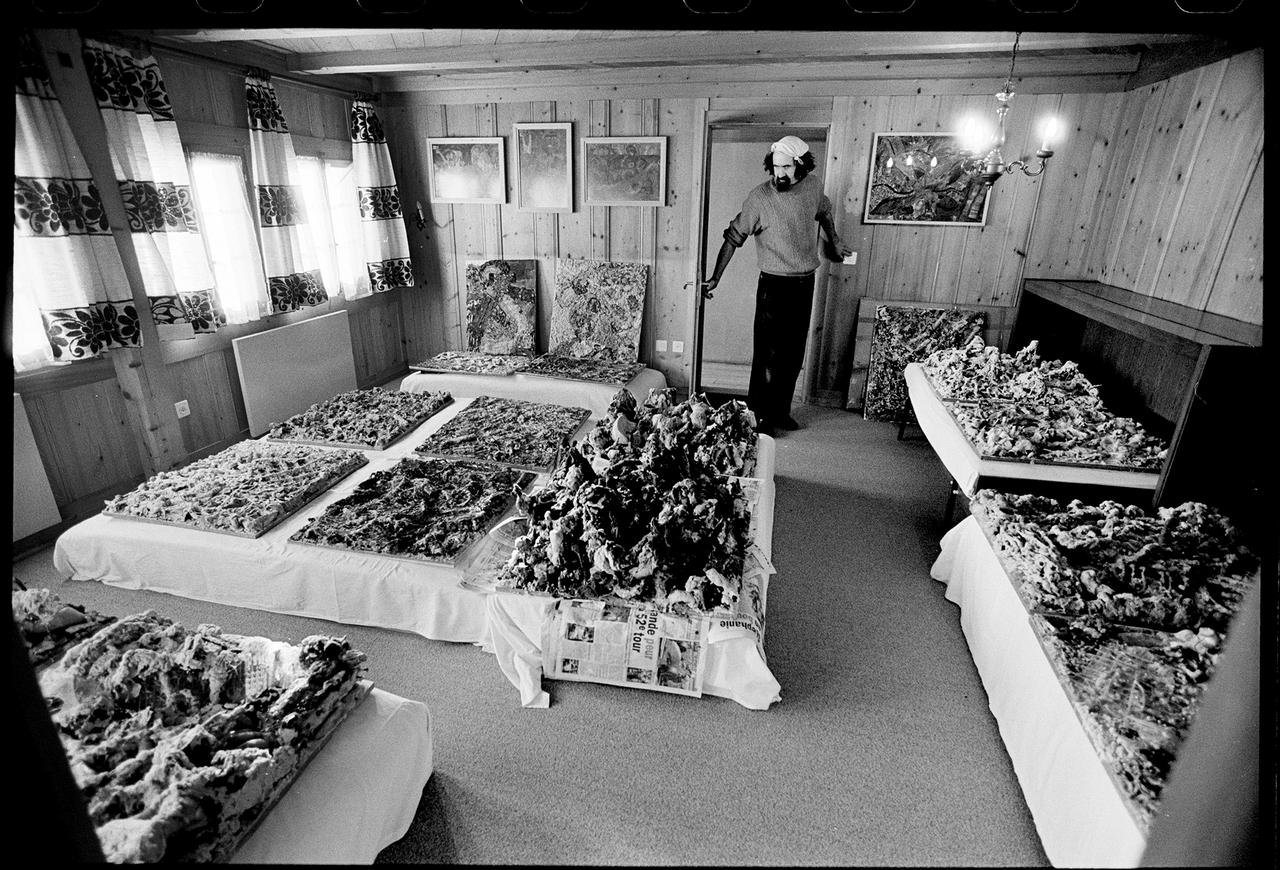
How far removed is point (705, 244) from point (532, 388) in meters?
1.74

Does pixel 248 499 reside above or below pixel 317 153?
below

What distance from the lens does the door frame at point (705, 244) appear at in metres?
4.50

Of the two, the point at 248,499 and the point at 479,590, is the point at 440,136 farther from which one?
the point at 479,590

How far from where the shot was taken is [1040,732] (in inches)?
64.0

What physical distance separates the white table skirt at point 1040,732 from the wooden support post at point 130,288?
406cm

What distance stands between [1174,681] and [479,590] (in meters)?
2.00

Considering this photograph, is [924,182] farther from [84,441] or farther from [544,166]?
[84,441]

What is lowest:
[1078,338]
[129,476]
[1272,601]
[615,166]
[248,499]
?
[129,476]

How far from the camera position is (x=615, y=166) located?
473cm

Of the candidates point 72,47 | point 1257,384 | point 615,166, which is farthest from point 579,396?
point 1257,384

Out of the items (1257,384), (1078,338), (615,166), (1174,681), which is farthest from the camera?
(615,166)

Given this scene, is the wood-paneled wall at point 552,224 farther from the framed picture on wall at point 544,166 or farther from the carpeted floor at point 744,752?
the carpeted floor at point 744,752

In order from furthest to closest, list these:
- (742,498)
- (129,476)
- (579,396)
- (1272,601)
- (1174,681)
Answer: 1. (579,396)
2. (129,476)
3. (742,498)
4. (1174,681)
5. (1272,601)

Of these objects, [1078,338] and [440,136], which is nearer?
[1078,338]
